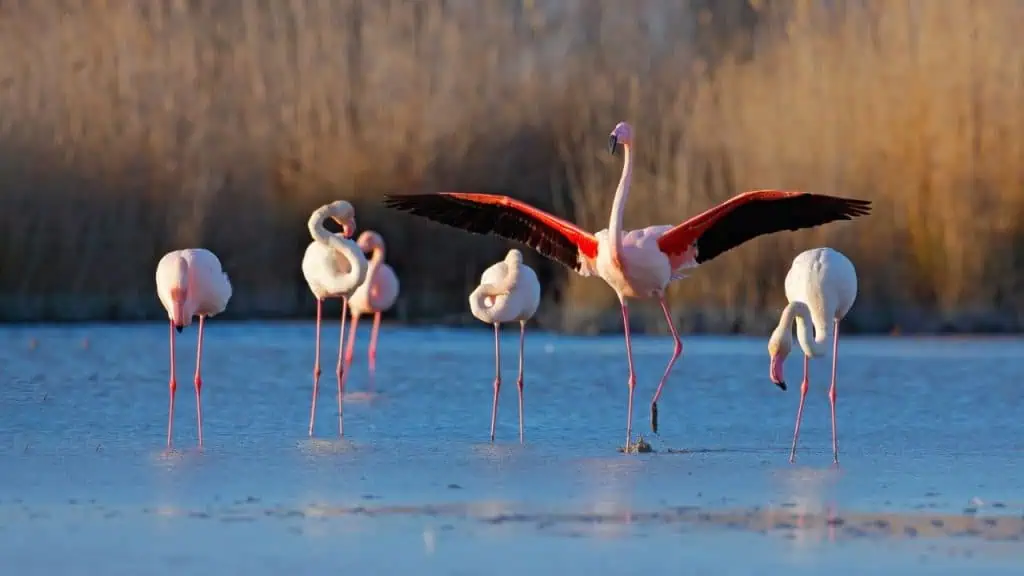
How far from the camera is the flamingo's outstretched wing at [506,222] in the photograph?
10195 millimetres

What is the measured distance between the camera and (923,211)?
51.8 feet

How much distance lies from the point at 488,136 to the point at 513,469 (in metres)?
10.1

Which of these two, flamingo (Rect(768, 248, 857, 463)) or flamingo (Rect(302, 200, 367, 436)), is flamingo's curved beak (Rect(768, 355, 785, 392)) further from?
flamingo (Rect(302, 200, 367, 436))

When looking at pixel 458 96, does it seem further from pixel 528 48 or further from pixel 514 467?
pixel 514 467

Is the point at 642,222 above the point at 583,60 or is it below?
below

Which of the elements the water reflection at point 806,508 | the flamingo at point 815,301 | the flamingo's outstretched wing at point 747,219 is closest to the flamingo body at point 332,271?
the flamingo's outstretched wing at point 747,219

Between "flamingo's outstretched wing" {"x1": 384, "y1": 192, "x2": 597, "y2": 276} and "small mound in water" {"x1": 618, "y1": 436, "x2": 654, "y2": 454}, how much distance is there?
1579 mm

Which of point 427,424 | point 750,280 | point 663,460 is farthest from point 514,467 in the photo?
point 750,280

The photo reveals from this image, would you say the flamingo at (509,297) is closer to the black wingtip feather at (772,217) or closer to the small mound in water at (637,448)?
the black wingtip feather at (772,217)

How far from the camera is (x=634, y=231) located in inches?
388

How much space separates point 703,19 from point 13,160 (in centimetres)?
672

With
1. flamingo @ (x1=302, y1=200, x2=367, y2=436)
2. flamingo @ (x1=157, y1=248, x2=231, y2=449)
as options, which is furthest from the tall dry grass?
flamingo @ (x1=157, y1=248, x2=231, y2=449)

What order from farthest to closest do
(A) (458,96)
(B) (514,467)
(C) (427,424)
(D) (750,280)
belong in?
(A) (458,96), (D) (750,280), (C) (427,424), (B) (514,467)

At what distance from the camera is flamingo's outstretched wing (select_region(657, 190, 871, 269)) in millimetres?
9586
